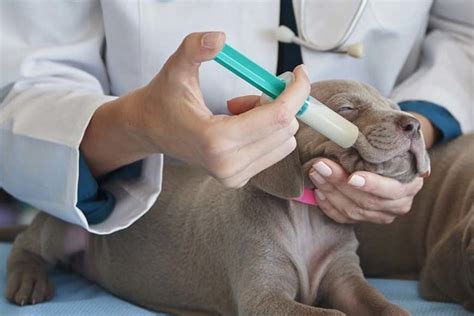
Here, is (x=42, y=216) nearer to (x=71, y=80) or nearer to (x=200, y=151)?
(x=71, y=80)

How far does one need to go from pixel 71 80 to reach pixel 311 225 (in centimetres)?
53

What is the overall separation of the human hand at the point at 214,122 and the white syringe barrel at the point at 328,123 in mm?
43

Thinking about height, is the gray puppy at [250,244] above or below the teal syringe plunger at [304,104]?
below

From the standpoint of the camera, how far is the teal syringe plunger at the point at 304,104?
0.99m

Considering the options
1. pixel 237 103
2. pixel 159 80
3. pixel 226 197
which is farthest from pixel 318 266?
pixel 159 80

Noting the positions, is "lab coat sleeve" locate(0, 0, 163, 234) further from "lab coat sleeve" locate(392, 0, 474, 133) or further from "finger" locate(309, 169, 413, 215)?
"lab coat sleeve" locate(392, 0, 474, 133)

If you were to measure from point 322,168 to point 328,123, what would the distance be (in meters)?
0.12

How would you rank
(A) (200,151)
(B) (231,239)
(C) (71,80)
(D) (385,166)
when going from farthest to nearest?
(C) (71,80) → (B) (231,239) → (D) (385,166) → (A) (200,151)

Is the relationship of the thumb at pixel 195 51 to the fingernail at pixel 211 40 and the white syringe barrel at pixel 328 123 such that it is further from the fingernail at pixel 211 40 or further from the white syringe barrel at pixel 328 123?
the white syringe barrel at pixel 328 123

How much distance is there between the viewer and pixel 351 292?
1.31 m

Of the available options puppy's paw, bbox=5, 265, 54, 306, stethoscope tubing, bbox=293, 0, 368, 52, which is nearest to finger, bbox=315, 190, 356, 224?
stethoscope tubing, bbox=293, 0, 368, 52

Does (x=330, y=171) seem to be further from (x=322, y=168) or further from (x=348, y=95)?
(x=348, y=95)

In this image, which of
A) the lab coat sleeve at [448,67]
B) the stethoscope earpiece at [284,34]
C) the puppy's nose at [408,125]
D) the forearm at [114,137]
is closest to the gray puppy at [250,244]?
the puppy's nose at [408,125]

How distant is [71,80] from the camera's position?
1.58m
